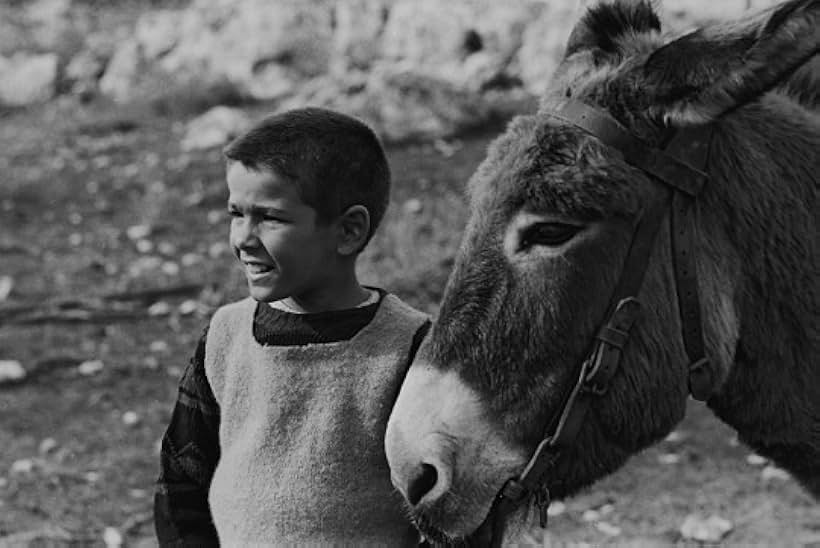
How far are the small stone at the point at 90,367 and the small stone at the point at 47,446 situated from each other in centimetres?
91

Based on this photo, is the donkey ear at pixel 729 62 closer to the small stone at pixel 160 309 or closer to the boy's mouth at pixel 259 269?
the boy's mouth at pixel 259 269

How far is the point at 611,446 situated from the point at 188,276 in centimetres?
620

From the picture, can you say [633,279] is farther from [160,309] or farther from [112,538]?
[160,309]

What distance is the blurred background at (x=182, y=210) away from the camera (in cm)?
534

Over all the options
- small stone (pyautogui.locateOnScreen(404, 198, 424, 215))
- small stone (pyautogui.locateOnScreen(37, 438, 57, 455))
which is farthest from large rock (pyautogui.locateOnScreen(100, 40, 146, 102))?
small stone (pyautogui.locateOnScreen(37, 438, 57, 455))

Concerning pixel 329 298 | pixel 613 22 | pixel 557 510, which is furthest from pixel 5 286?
pixel 613 22

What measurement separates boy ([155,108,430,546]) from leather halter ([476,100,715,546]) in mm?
310

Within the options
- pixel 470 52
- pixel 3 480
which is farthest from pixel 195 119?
pixel 3 480

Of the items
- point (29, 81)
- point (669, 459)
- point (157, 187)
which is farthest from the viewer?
point (29, 81)

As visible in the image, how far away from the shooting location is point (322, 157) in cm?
251

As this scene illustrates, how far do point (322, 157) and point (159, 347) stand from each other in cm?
506

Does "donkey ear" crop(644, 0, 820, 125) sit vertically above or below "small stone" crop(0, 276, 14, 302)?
above

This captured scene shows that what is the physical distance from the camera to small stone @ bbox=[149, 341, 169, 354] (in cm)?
730

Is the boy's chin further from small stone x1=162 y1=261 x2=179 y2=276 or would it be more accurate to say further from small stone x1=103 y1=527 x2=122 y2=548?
small stone x1=162 y1=261 x2=179 y2=276
